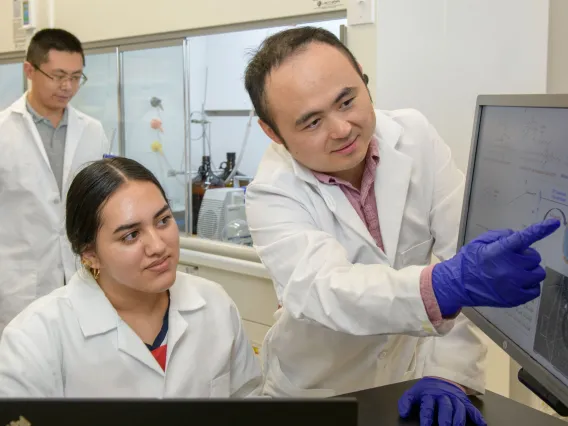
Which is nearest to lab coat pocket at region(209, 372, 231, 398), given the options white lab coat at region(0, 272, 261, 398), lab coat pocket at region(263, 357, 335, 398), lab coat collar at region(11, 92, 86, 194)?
white lab coat at region(0, 272, 261, 398)

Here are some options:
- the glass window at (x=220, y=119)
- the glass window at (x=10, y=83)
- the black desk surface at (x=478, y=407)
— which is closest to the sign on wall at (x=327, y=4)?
the glass window at (x=220, y=119)

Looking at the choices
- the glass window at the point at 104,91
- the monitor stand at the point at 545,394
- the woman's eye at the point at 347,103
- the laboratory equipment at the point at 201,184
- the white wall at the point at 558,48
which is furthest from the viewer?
the glass window at the point at 104,91

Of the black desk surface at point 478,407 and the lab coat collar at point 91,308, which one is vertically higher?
the lab coat collar at point 91,308

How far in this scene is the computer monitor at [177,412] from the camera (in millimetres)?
529

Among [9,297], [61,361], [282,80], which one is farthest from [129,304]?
[9,297]

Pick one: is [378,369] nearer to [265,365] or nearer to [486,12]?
[265,365]

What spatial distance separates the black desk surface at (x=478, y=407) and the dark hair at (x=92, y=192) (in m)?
0.66

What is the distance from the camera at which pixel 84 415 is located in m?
0.53

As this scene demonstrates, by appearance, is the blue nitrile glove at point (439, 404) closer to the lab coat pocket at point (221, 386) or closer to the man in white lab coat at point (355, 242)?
the man in white lab coat at point (355, 242)

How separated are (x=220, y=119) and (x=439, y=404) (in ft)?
8.84

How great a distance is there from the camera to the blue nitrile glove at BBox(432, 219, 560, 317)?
799mm

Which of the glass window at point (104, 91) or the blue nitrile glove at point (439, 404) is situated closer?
the blue nitrile glove at point (439, 404)

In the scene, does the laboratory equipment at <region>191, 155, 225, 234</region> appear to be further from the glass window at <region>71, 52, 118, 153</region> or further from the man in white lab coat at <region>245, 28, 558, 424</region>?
the man in white lab coat at <region>245, 28, 558, 424</region>

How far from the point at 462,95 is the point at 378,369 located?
100 cm
